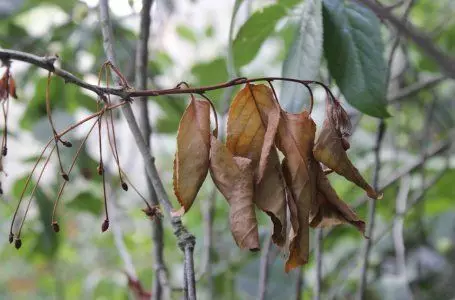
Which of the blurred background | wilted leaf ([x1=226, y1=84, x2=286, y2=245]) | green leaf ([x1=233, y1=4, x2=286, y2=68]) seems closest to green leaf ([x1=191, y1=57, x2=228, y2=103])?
the blurred background

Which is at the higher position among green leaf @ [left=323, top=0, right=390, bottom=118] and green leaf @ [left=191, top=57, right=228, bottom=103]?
green leaf @ [left=323, top=0, right=390, bottom=118]

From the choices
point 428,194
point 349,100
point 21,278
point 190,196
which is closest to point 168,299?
point 190,196

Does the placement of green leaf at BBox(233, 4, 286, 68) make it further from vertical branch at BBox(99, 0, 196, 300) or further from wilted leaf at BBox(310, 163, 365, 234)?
wilted leaf at BBox(310, 163, 365, 234)

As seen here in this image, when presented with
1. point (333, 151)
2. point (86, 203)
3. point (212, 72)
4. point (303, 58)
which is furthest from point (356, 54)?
point (86, 203)

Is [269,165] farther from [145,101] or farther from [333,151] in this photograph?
[145,101]

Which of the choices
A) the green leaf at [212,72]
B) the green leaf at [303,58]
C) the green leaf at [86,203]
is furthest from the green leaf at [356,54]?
the green leaf at [86,203]
